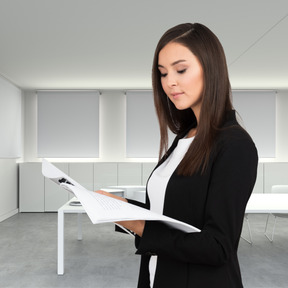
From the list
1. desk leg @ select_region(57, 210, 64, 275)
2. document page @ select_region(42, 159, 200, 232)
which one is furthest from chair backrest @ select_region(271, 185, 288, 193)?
document page @ select_region(42, 159, 200, 232)

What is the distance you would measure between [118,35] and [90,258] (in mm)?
2903

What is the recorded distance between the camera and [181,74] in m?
0.96

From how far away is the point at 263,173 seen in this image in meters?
8.57

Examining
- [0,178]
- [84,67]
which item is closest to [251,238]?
[84,67]

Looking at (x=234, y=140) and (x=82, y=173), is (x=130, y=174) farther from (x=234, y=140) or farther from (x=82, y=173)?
(x=234, y=140)

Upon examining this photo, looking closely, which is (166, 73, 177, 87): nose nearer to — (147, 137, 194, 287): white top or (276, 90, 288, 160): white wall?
(147, 137, 194, 287): white top

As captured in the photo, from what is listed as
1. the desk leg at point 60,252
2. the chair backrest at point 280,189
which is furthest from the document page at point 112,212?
the chair backrest at point 280,189

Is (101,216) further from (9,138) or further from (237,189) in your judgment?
(9,138)

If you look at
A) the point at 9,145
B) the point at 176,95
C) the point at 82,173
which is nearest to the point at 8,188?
the point at 9,145

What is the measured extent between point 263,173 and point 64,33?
5678 millimetres

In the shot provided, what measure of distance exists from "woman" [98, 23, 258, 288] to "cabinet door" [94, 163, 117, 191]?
7.52m

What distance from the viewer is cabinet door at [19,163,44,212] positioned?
844 centimetres

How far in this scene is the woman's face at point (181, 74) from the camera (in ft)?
3.11

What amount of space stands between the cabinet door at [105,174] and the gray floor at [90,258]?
1.75 meters
